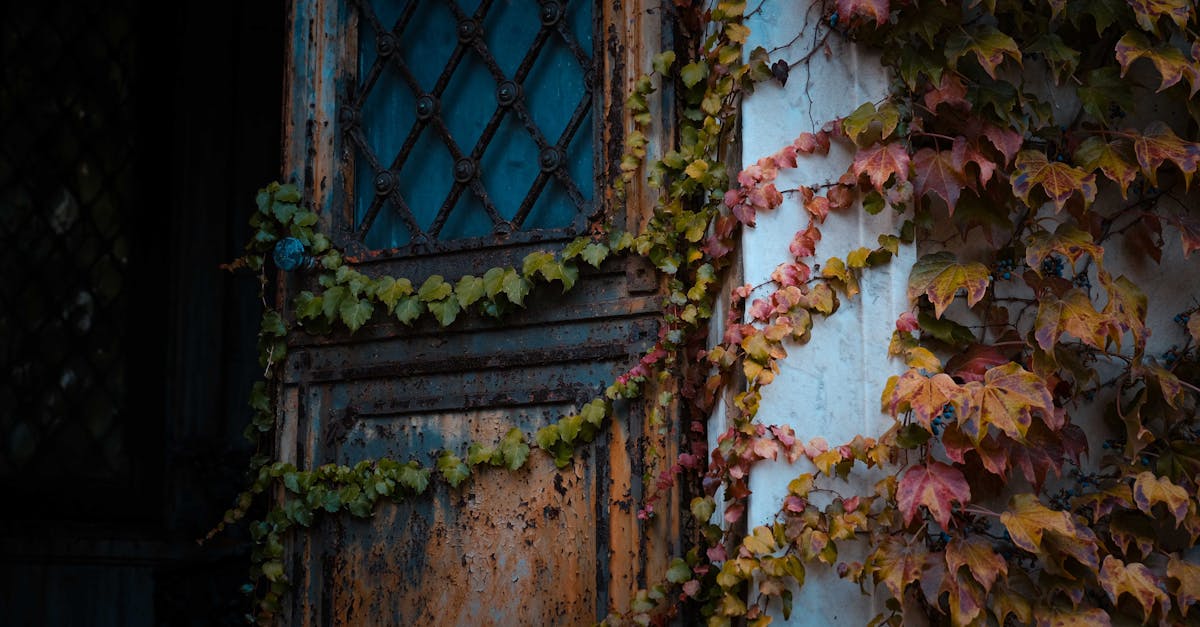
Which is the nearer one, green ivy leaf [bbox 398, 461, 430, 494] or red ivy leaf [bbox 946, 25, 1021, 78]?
red ivy leaf [bbox 946, 25, 1021, 78]

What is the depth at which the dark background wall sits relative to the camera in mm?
4035

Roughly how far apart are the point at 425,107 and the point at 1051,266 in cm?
170

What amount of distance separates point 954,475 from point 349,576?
1650 mm

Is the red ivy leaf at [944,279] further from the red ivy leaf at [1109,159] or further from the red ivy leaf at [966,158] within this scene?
the red ivy leaf at [1109,159]

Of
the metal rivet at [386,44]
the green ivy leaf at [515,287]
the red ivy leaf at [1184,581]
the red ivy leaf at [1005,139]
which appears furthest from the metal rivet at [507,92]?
the red ivy leaf at [1184,581]

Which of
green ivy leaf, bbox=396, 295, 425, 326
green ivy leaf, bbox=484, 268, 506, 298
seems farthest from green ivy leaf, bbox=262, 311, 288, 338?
green ivy leaf, bbox=484, 268, 506, 298

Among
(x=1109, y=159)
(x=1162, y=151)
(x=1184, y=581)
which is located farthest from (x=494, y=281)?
(x=1184, y=581)

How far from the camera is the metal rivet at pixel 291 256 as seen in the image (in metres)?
3.22

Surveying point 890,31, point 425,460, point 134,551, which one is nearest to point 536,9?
point 890,31

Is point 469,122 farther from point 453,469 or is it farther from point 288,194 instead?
point 453,469

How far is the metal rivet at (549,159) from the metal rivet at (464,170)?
211 mm

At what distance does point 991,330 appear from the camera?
2457mm

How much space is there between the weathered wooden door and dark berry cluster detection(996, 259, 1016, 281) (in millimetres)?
845

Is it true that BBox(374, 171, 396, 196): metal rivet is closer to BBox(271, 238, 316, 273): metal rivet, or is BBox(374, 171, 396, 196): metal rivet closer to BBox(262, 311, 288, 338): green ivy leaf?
BBox(271, 238, 316, 273): metal rivet
